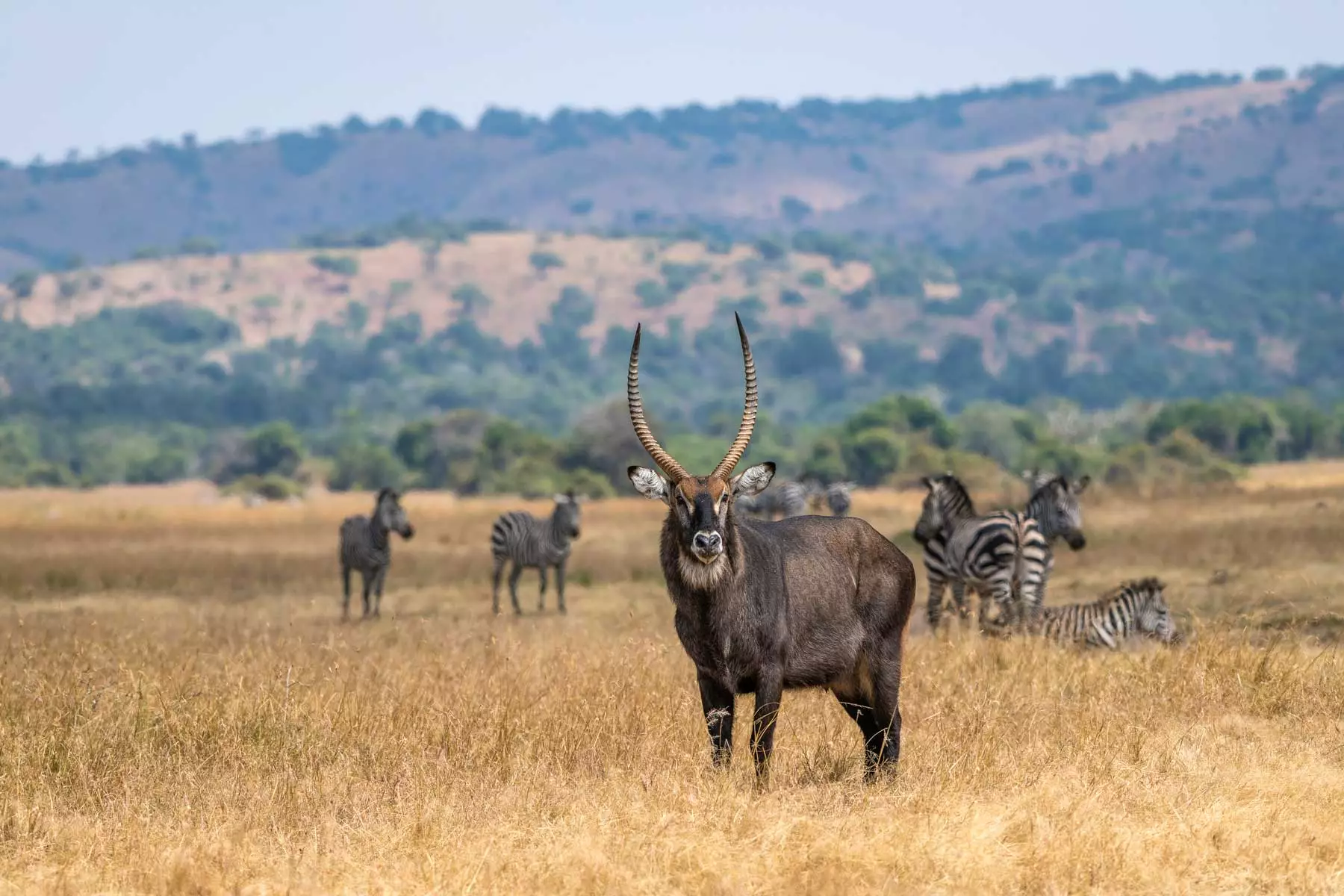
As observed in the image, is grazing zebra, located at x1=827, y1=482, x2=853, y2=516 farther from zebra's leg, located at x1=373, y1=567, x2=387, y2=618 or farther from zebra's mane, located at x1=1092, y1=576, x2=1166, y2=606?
zebra's mane, located at x1=1092, y1=576, x2=1166, y2=606

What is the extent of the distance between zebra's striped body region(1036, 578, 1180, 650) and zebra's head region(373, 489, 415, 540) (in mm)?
9939

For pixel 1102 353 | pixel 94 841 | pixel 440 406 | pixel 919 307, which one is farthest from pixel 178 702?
pixel 919 307

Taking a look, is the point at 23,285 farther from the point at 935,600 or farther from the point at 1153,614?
the point at 1153,614

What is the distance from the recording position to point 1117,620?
1431 centimetres

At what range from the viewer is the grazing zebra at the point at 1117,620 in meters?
14.0

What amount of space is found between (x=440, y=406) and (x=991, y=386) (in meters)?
53.1

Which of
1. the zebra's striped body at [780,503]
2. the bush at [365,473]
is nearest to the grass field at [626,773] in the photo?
the zebra's striped body at [780,503]

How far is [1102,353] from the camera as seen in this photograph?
176 meters

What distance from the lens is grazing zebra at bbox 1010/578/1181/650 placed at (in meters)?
14.0

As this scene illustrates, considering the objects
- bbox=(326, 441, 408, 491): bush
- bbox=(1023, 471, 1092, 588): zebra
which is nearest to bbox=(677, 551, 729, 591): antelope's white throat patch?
bbox=(1023, 471, 1092, 588): zebra

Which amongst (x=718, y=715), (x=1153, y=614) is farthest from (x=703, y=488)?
(x=1153, y=614)

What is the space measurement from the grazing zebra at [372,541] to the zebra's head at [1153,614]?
10.1m

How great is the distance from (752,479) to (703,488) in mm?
409

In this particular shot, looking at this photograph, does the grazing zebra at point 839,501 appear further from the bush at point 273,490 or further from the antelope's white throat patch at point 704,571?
the antelope's white throat patch at point 704,571
